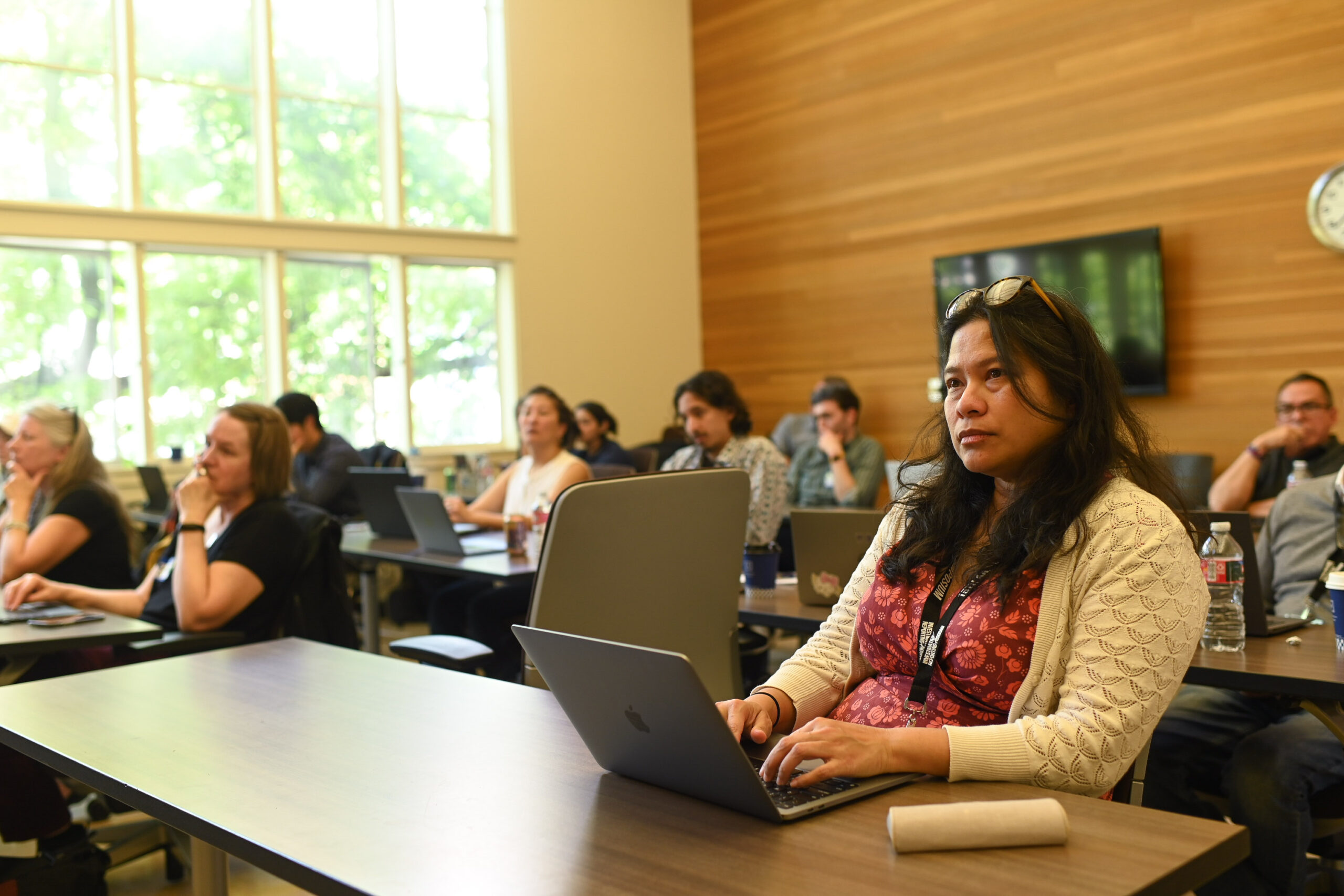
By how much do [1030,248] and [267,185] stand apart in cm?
477

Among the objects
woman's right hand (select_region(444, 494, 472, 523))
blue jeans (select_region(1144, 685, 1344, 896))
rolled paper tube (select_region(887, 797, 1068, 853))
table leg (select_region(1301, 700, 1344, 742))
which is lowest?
blue jeans (select_region(1144, 685, 1344, 896))

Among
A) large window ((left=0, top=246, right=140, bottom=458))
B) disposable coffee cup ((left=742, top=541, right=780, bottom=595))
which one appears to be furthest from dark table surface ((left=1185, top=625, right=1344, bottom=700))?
large window ((left=0, top=246, right=140, bottom=458))

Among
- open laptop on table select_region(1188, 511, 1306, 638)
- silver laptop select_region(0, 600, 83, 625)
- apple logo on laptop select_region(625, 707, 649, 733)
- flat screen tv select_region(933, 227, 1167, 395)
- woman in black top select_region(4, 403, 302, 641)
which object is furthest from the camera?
flat screen tv select_region(933, 227, 1167, 395)

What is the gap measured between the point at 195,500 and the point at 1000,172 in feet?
17.6

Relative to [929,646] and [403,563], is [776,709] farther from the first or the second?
[403,563]

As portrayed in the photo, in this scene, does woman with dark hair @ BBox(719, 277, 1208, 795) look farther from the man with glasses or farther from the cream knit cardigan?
the man with glasses

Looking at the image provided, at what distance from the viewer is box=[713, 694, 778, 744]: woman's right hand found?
1475 mm

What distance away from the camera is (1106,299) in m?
6.30

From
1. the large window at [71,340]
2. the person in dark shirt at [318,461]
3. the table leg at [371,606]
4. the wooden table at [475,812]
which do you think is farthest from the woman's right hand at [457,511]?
the large window at [71,340]

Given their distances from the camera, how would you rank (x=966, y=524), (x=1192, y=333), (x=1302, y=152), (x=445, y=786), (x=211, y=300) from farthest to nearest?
(x=211, y=300) → (x=1192, y=333) → (x=1302, y=152) → (x=966, y=524) → (x=445, y=786)

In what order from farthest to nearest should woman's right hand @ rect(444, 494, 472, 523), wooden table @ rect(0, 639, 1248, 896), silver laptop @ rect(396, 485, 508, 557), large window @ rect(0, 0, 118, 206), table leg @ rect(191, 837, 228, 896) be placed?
large window @ rect(0, 0, 118, 206) < woman's right hand @ rect(444, 494, 472, 523) < silver laptop @ rect(396, 485, 508, 557) < table leg @ rect(191, 837, 228, 896) < wooden table @ rect(0, 639, 1248, 896)

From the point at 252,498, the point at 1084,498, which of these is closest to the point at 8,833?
the point at 252,498

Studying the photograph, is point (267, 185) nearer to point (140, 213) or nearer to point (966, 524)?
point (140, 213)

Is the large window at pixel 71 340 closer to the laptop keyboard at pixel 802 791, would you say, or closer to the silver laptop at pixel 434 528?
the silver laptop at pixel 434 528
